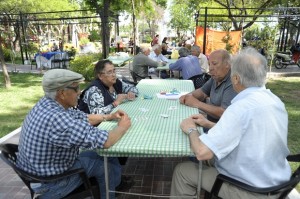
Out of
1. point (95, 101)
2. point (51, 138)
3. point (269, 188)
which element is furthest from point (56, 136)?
point (269, 188)

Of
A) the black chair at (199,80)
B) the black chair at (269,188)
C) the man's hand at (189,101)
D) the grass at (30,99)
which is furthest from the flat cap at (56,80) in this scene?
the black chair at (199,80)

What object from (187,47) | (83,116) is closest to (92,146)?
(83,116)

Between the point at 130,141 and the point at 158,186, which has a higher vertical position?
the point at 130,141

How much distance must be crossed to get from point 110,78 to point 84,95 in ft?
1.13

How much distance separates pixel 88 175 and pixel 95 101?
0.88 m

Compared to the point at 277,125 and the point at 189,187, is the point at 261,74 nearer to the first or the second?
the point at 277,125

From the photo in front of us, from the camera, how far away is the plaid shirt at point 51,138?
1680 mm

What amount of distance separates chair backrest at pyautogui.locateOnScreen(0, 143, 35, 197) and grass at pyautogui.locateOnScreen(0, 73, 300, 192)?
265cm

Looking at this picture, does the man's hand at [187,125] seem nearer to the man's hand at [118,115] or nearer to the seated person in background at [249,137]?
the seated person in background at [249,137]

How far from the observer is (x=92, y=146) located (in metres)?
1.74

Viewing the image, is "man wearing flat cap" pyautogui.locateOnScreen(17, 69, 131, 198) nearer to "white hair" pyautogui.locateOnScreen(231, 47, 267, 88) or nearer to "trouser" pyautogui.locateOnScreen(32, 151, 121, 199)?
"trouser" pyautogui.locateOnScreen(32, 151, 121, 199)

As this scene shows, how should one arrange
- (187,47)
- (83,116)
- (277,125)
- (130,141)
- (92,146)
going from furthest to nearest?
(187,47) → (83,116) → (130,141) → (92,146) → (277,125)

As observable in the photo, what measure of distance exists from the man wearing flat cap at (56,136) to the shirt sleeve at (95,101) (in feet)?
2.57

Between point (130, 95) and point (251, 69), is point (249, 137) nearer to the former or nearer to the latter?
point (251, 69)
